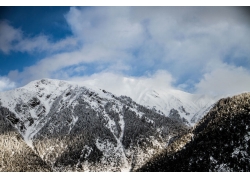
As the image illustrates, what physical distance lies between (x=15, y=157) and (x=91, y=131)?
48.7 metres

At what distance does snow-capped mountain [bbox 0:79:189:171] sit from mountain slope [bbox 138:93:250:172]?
53.8 m

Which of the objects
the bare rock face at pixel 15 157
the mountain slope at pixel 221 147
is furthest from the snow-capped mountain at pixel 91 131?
the mountain slope at pixel 221 147

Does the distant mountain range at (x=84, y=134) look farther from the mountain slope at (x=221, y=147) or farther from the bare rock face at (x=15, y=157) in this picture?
the mountain slope at (x=221, y=147)

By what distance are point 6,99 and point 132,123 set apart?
271 feet

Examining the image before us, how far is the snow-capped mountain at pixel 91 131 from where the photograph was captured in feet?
454

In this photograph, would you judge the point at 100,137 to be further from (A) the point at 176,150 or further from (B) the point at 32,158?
(A) the point at 176,150

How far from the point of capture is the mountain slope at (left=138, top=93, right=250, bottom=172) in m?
69.0

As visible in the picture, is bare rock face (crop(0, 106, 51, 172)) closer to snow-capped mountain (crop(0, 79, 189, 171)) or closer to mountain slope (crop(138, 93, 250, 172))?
snow-capped mountain (crop(0, 79, 189, 171))

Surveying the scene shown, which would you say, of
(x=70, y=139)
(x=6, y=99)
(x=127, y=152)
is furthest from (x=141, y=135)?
(x=6, y=99)
